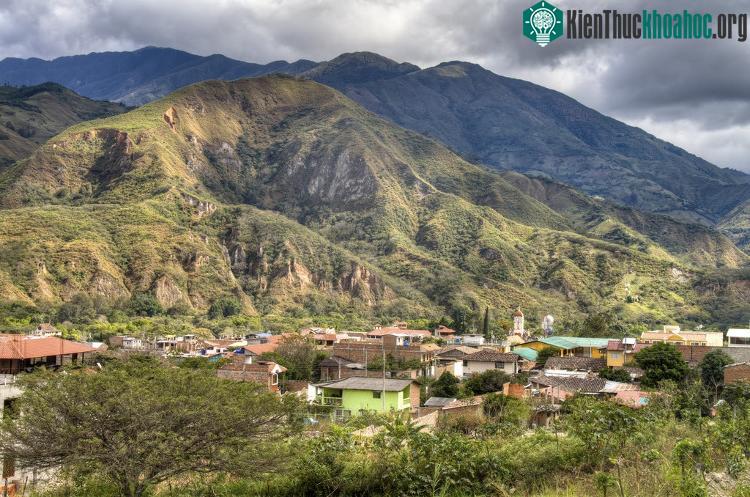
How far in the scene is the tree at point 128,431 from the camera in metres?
12.3

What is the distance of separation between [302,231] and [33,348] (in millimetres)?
99028

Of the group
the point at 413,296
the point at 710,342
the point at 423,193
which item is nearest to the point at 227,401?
the point at 710,342

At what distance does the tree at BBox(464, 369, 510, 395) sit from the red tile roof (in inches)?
822

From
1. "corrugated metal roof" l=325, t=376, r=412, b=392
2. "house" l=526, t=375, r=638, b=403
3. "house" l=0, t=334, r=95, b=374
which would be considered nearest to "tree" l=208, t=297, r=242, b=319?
"house" l=0, t=334, r=95, b=374

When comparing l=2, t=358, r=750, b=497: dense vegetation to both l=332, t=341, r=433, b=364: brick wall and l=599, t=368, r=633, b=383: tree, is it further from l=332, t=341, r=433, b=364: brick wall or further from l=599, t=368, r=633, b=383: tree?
l=332, t=341, r=433, b=364: brick wall

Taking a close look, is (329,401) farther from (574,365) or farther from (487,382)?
(574,365)

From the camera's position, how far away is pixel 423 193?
503 ft

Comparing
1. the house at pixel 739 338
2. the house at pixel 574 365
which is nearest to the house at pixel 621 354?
the house at pixel 574 365

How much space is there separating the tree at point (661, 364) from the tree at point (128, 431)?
97.7 ft

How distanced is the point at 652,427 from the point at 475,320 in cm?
7943

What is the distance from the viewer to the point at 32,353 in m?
30.7

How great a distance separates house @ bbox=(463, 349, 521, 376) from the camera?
48062 mm

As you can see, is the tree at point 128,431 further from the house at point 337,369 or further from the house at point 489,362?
the house at point 489,362

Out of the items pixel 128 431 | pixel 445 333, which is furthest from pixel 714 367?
pixel 445 333
